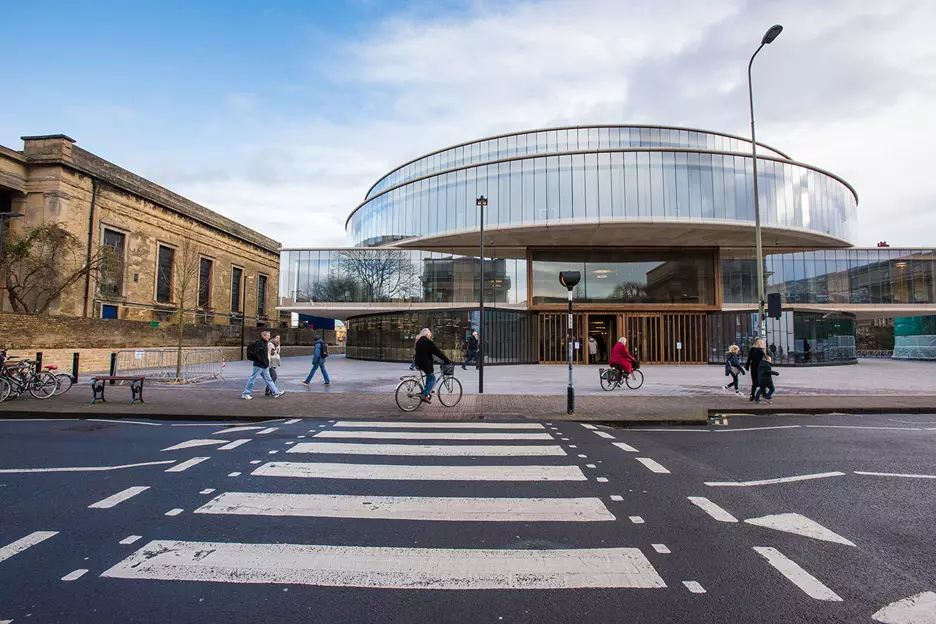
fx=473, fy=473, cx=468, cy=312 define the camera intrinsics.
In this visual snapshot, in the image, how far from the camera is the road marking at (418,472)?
5.59m

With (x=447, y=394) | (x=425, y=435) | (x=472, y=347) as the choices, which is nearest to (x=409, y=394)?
(x=447, y=394)

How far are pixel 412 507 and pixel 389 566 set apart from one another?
1.22 m

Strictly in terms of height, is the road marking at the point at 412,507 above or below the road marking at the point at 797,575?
above

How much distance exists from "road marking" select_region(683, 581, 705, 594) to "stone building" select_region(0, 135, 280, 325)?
85.6ft

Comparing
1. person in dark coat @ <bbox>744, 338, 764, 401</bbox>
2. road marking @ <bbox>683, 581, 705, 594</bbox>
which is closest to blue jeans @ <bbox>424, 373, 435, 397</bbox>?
A: road marking @ <bbox>683, 581, 705, 594</bbox>

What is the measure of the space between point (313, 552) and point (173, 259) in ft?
153

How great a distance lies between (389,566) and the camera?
11.1 ft

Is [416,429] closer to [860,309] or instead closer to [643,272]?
[643,272]

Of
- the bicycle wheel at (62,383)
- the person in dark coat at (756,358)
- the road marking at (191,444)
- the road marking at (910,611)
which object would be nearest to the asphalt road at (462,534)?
the road marking at (910,611)

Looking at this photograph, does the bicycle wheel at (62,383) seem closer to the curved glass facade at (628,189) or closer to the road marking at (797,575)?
the road marking at (797,575)

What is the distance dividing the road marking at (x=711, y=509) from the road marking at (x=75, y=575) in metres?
5.06

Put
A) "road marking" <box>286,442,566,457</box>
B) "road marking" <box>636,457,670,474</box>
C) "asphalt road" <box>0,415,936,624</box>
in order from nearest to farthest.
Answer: "asphalt road" <box>0,415,936,624</box> → "road marking" <box>636,457,670,474</box> → "road marking" <box>286,442,566,457</box>

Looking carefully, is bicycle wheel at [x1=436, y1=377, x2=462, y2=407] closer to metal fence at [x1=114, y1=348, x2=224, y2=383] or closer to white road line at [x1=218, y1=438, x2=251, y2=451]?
white road line at [x1=218, y1=438, x2=251, y2=451]

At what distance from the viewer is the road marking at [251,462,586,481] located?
18.3 feet
